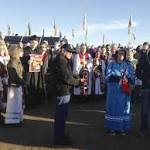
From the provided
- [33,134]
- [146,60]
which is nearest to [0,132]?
[33,134]

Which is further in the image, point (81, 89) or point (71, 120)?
point (81, 89)

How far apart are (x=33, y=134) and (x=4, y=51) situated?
266cm

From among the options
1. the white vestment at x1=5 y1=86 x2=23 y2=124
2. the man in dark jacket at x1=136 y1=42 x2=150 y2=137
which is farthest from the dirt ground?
the man in dark jacket at x1=136 y1=42 x2=150 y2=137

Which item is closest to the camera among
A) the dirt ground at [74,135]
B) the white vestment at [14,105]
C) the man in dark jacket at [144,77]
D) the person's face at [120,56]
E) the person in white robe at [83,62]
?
the dirt ground at [74,135]

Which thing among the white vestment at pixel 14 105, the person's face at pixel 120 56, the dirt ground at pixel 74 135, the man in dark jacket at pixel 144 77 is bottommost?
the dirt ground at pixel 74 135

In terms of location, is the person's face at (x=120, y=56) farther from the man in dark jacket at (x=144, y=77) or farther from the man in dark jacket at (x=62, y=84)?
the man in dark jacket at (x=62, y=84)

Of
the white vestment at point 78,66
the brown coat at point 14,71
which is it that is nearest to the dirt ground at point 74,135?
the brown coat at point 14,71

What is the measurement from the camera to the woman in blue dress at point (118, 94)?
39.8ft

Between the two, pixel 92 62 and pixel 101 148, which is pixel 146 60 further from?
pixel 92 62

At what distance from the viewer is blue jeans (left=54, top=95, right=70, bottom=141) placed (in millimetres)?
10906

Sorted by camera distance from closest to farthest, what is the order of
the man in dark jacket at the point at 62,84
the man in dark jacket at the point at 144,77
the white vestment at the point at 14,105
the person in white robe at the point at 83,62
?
the man in dark jacket at the point at 62,84
the man in dark jacket at the point at 144,77
the white vestment at the point at 14,105
the person in white robe at the point at 83,62

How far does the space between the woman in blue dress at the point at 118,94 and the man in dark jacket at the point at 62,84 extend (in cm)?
140

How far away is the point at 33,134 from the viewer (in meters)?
12.3

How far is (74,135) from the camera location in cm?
1222
